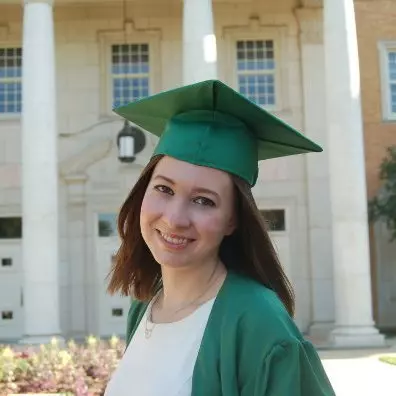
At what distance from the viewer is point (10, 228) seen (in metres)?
17.8

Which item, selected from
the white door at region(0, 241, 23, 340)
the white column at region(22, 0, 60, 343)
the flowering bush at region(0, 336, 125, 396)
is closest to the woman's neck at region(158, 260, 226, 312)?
the flowering bush at region(0, 336, 125, 396)

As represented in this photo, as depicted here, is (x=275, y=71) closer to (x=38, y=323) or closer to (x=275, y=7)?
(x=275, y=7)

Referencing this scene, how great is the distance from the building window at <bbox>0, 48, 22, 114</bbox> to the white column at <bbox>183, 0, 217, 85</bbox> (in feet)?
17.5

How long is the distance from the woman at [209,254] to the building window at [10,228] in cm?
1607

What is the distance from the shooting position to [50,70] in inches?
593

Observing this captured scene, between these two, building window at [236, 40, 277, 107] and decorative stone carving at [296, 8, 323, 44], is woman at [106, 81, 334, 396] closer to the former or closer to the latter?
building window at [236, 40, 277, 107]

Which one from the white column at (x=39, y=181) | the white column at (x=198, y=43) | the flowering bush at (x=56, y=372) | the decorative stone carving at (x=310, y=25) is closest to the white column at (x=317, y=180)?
the decorative stone carving at (x=310, y=25)

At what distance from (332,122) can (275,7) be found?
451 centimetres

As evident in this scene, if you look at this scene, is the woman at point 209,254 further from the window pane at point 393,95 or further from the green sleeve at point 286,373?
the window pane at point 393,95

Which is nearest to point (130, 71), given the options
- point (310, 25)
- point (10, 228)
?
point (310, 25)

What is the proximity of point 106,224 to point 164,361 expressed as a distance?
1590cm

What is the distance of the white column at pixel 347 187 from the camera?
14602mm

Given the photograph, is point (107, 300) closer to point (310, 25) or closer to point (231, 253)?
point (310, 25)

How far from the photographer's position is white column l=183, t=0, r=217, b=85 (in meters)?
14.8
